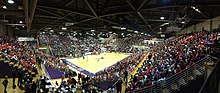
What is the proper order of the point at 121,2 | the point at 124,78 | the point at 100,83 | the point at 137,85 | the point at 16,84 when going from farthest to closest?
the point at 100,83 → the point at 124,78 → the point at 121,2 → the point at 16,84 → the point at 137,85

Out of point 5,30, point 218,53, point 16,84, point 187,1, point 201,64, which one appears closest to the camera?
point 218,53

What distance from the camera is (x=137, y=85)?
12172 millimetres

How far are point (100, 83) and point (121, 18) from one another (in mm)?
7161

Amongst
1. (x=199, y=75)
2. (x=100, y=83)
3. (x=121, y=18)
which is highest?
(x=121, y=18)

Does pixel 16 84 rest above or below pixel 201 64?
below

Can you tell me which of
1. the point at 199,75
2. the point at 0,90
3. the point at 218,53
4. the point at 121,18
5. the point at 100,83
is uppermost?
the point at 121,18

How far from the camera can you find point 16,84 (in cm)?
1437

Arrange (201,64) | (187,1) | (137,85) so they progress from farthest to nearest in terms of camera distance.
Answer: (187,1), (137,85), (201,64)

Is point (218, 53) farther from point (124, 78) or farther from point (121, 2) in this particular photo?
point (124, 78)

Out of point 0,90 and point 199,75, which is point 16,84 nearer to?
point 0,90

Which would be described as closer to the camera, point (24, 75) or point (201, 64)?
point (201, 64)

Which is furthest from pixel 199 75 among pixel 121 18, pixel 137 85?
pixel 121 18

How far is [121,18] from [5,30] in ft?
64.7

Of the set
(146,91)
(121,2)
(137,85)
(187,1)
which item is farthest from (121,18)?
(146,91)
